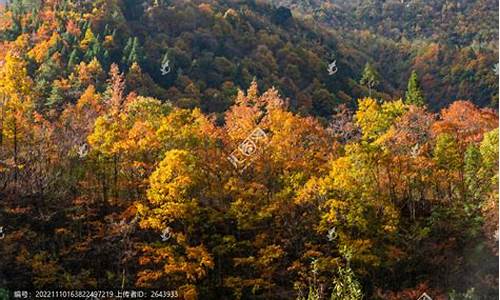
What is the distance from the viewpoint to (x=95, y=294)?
32.0m

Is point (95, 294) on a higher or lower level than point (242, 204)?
lower

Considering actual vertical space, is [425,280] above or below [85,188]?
below

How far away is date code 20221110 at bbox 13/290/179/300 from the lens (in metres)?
31.5

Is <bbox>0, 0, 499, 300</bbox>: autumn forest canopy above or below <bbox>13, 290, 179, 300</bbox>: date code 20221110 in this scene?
above

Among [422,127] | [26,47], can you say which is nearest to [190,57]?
[26,47]

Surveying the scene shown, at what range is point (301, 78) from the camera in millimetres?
108312

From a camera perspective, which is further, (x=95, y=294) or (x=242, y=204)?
(x=242, y=204)

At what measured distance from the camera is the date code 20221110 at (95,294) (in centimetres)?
3148

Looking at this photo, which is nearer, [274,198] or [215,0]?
[274,198]

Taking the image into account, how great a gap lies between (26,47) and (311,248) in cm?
6335

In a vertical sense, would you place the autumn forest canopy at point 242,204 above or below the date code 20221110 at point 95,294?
above

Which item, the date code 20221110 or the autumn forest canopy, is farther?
the autumn forest canopy

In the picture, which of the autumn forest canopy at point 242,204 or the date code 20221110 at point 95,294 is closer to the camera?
the date code 20221110 at point 95,294

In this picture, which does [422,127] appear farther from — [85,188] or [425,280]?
[85,188]
